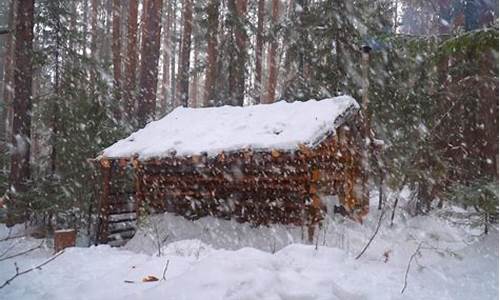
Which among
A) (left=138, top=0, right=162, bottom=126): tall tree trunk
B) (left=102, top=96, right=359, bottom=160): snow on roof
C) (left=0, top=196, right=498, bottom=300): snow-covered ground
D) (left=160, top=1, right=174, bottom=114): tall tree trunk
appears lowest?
(left=0, top=196, right=498, bottom=300): snow-covered ground

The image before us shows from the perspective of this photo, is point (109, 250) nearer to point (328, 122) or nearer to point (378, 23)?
point (328, 122)

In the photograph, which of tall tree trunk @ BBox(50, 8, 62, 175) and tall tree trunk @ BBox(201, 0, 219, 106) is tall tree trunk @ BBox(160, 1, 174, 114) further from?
tall tree trunk @ BBox(50, 8, 62, 175)

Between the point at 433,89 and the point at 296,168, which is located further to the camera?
the point at 433,89

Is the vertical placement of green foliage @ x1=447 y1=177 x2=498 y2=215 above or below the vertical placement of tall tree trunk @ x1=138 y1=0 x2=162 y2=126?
below

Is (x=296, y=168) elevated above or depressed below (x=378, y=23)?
below

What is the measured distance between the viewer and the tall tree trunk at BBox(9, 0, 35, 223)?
14.5 metres

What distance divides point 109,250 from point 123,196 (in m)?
4.09

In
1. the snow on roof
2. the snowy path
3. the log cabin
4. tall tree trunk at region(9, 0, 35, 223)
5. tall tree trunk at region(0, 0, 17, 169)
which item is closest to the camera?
the snowy path

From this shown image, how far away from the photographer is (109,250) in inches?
385

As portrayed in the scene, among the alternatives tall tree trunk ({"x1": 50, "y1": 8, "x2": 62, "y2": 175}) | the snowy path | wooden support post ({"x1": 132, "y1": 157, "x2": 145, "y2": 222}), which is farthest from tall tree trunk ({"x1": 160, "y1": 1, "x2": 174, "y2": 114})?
the snowy path

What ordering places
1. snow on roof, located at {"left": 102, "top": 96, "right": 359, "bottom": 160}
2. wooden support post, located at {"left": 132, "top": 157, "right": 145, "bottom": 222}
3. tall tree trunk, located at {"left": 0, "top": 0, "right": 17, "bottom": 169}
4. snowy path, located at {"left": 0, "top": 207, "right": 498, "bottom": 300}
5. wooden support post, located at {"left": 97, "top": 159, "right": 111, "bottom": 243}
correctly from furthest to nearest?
tall tree trunk, located at {"left": 0, "top": 0, "right": 17, "bottom": 169}
wooden support post, located at {"left": 132, "top": 157, "right": 145, "bottom": 222}
wooden support post, located at {"left": 97, "top": 159, "right": 111, "bottom": 243}
snow on roof, located at {"left": 102, "top": 96, "right": 359, "bottom": 160}
snowy path, located at {"left": 0, "top": 207, "right": 498, "bottom": 300}

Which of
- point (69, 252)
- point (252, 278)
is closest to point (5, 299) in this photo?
point (252, 278)

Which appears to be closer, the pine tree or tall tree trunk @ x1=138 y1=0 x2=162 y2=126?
tall tree trunk @ x1=138 y1=0 x2=162 y2=126

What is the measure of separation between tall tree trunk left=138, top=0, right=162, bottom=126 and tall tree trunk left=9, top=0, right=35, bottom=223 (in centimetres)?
366
